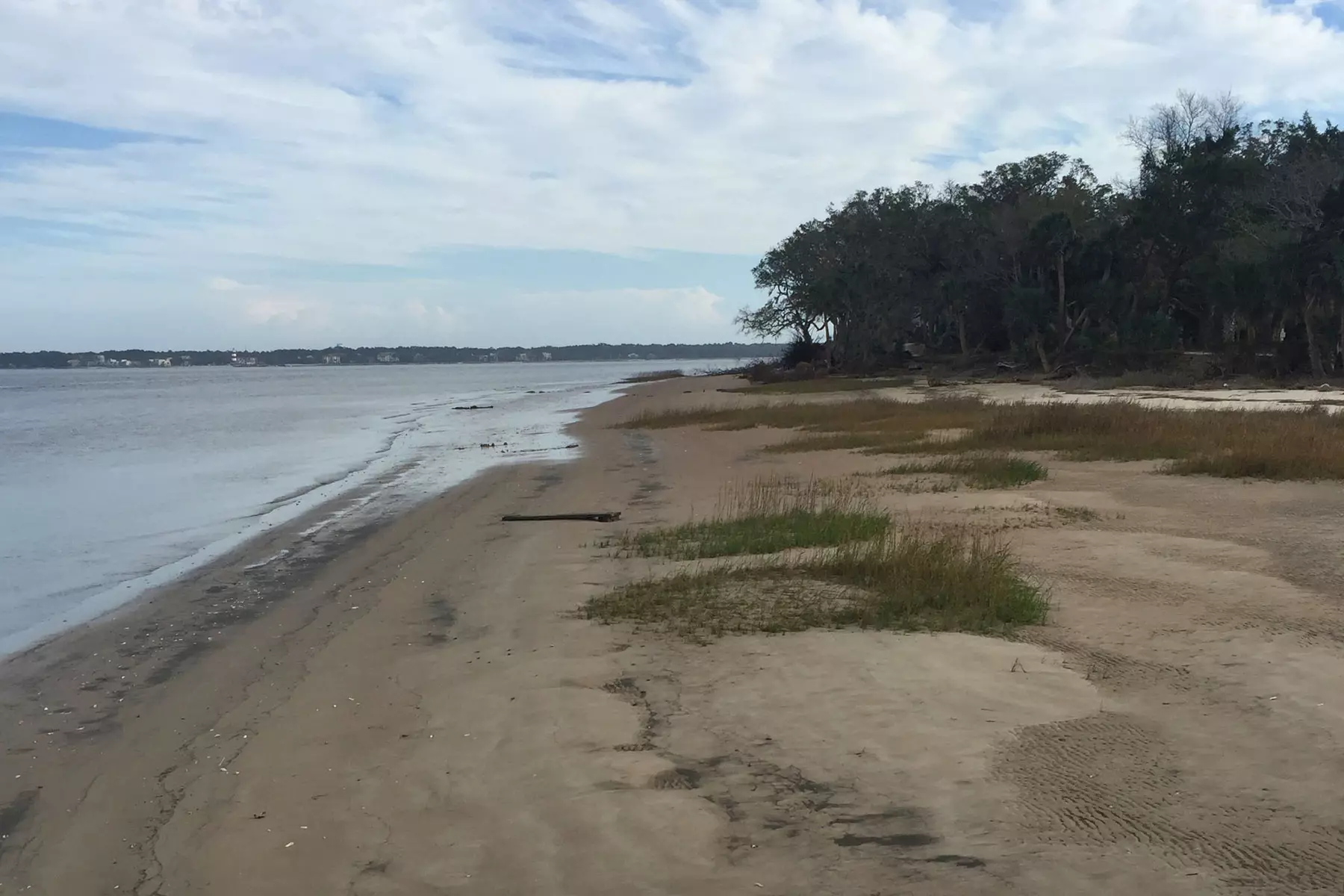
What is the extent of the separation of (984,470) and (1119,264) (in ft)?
126

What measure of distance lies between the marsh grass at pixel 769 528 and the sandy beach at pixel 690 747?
5.02 ft

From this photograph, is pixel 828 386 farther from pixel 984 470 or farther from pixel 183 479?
pixel 984 470

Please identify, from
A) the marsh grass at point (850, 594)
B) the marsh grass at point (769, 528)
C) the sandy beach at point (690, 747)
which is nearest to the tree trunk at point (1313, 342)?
the marsh grass at point (769, 528)

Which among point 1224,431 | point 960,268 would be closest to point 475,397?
point 960,268

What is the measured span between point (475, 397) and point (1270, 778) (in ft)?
235

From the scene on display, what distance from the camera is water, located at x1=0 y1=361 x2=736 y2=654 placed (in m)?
12.6

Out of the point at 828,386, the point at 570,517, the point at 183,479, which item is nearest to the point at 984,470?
the point at 570,517

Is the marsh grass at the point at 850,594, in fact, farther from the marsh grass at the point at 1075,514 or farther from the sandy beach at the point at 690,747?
the marsh grass at the point at 1075,514

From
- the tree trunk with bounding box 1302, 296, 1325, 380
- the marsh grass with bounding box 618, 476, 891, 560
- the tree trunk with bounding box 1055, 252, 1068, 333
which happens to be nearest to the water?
the marsh grass with bounding box 618, 476, 891, 560

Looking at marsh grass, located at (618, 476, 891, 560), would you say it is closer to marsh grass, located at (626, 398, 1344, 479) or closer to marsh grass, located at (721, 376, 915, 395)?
marsh grass, located at (626, 398, 1344, 479)

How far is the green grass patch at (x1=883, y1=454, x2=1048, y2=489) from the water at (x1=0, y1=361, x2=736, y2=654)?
8.40 metres

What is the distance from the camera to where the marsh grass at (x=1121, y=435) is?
1457 cm

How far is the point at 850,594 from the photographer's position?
8562 millimetres

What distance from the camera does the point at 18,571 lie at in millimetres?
13078
